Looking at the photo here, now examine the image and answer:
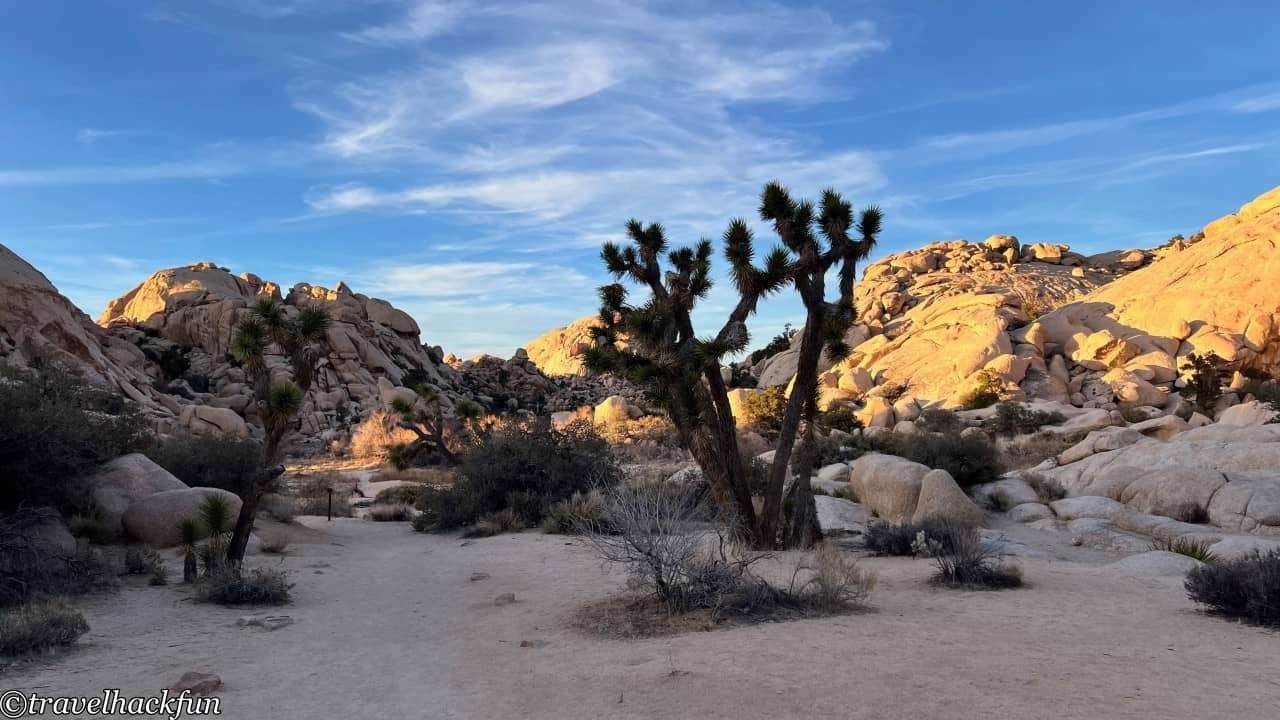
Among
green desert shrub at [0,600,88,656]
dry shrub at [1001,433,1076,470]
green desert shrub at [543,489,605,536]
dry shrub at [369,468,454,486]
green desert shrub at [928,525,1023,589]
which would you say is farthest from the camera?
dry shrub at [369,468,454,486]

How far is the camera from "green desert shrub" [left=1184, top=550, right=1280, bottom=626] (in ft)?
24.3

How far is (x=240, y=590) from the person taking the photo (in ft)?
32.0

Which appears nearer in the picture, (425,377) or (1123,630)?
(1123,630)

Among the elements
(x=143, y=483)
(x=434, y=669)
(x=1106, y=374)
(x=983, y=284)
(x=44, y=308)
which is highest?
(x=983, y=284)

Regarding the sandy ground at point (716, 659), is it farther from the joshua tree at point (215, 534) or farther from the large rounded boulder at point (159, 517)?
the large rounded boulder at point (159, 517)

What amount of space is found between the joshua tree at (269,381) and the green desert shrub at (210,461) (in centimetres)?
639

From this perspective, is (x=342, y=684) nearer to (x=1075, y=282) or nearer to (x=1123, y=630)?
A: (x=1123, y=630)

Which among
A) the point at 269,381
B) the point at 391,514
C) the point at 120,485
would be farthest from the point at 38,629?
the point at 391,514

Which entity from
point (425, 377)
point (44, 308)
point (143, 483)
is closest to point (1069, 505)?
point (143, 483)

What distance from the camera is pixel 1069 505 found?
16828 millimetres

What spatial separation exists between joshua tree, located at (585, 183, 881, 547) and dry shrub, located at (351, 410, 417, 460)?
26675 mm

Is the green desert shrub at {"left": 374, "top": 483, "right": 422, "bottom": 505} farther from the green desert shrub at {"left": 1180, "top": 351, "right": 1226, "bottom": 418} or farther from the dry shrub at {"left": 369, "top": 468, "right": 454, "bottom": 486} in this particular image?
the green desert shrub at {"left": 1180, "top": 351, "right": 1226, "bottom": 418}

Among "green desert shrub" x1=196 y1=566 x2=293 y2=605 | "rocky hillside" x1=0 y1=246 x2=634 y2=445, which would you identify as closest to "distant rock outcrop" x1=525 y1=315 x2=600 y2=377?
"rocky hillside" x1=0 y1=246 x2=634 y2=445

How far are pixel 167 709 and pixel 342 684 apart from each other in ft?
4.01
